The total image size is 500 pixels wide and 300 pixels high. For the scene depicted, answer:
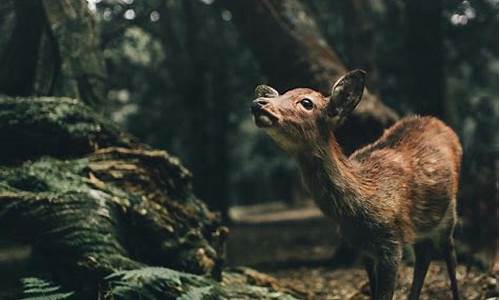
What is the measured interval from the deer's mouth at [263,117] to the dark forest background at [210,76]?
1.70m

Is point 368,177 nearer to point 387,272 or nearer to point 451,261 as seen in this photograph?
point 387,272

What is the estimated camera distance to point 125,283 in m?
4.72

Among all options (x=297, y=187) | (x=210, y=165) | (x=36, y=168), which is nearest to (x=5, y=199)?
(x=36, y=168)

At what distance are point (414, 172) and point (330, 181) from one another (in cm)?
102

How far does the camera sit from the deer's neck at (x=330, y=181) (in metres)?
4.62

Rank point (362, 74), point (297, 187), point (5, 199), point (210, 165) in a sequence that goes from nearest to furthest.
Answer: point (362, 74)
point (5, 199)
point (210, 165)
point (297, 187)

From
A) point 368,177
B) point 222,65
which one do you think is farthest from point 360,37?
point 222,65

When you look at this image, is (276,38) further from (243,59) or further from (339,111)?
(243,59)

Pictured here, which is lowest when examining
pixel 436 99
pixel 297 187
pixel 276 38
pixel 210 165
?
pixel 297 187

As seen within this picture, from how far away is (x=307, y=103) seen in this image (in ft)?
14.9

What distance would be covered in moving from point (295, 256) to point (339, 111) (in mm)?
5563

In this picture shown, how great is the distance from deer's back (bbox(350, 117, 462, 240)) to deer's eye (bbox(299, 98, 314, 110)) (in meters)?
0.81

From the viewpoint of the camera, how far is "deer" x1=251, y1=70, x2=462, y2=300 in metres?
4.52

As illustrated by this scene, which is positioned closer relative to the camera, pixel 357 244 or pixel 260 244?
pixel 357 244
